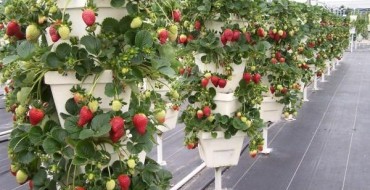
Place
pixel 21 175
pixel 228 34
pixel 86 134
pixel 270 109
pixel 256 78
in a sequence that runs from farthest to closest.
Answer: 1. pixel 270 109
2. pixel 256 78
3. pixel 228 34
4. pixel 21 175
5. pixel 86 134

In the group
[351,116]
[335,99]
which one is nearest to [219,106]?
[351,116]

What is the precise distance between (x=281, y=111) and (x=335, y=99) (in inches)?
150

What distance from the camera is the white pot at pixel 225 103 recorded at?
2.43 metres

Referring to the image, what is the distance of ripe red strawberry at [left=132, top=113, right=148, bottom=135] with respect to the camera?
108 cm

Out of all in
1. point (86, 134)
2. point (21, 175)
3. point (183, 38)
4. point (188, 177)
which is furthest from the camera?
point (188, 177)

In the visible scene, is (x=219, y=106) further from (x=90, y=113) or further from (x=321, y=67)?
(x=321, y=67)

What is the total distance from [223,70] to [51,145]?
1488mm

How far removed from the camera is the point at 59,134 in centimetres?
107

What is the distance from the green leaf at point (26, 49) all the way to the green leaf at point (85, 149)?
0.89 feet

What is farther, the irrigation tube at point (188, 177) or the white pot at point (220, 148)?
the irrigation tube at point (188, 177)

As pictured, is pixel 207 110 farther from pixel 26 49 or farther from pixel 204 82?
pixel 26 49

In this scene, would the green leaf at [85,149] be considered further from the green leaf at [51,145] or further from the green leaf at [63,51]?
the green leaf at [63,51]

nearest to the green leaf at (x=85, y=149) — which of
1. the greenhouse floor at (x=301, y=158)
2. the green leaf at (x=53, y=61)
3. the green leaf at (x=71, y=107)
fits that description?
the green leaf at (x=71, y=107)

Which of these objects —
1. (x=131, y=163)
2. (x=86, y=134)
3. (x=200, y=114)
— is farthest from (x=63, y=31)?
(x=200, y=114)
